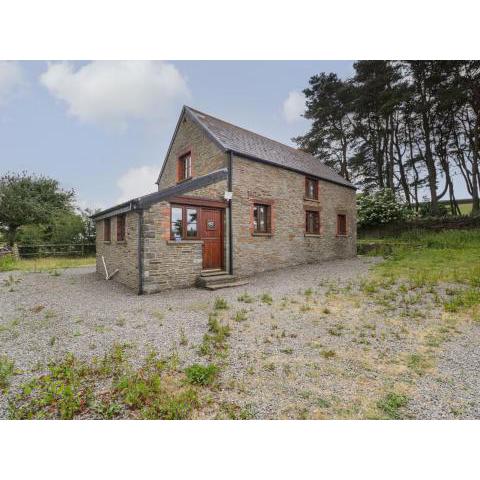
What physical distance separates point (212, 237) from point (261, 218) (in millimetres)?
2813

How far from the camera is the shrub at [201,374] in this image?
329 centimetres

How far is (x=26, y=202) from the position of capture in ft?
87.5

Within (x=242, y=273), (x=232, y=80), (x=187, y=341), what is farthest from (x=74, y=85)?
(x=242, y=273)

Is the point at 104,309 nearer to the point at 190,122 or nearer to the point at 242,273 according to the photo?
the point at 242,273

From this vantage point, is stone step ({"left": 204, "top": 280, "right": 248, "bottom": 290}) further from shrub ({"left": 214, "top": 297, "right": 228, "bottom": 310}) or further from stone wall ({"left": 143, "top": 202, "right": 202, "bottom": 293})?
shrub ({"left": 214, "top": 297, "right": 228, "bottom": 310})

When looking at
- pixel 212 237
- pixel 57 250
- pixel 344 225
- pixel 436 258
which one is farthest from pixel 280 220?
pixel 57 250

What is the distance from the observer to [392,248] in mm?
16438

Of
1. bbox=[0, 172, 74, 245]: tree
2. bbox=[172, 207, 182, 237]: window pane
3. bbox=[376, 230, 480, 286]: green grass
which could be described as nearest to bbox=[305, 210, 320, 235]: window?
bbox=[376, 230, 480, 286]: green grass

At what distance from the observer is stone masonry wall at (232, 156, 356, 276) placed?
1060cm

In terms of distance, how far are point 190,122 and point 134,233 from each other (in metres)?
7.56

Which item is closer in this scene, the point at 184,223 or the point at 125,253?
the point at 184,223

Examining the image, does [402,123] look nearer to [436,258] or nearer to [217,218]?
[436,258]

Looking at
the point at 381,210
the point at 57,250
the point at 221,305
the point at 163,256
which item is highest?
the point at 381,210

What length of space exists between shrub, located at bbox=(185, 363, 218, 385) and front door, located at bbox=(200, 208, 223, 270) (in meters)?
6.28
